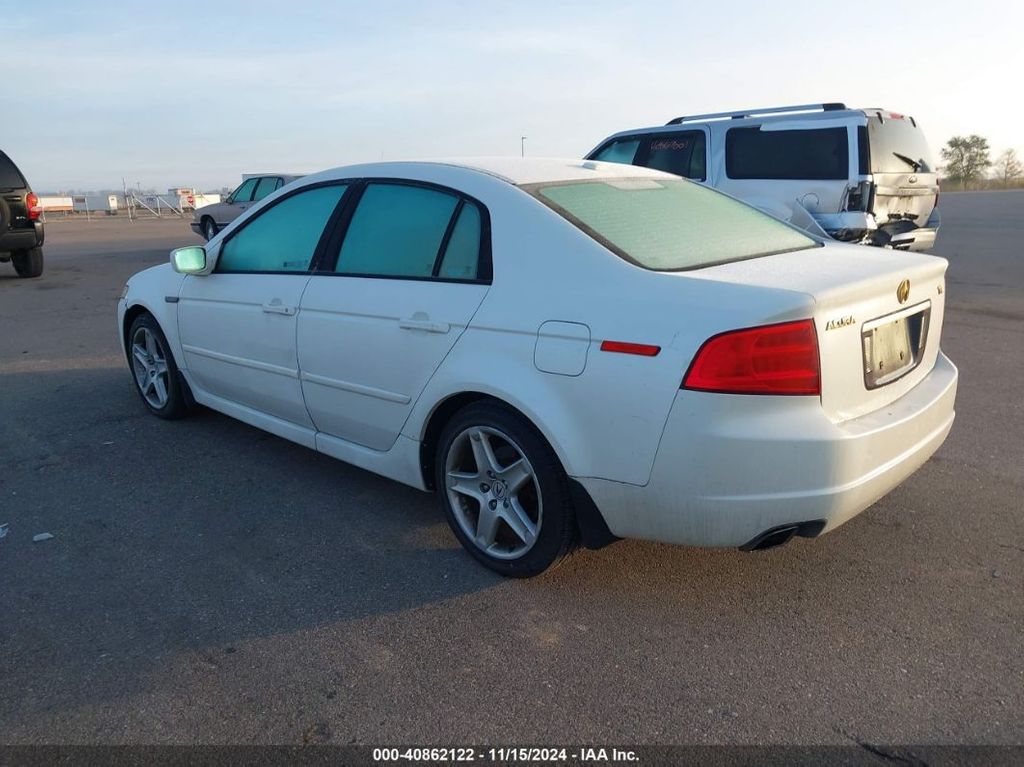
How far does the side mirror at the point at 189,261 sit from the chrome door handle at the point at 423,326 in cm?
174

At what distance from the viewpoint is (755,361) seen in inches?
102

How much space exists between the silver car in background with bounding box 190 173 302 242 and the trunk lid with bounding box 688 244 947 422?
1800 centimetres

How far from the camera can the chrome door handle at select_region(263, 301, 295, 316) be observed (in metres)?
3.99

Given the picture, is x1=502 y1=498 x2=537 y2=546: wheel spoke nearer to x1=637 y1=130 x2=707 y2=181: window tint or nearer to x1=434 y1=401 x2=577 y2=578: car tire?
x1=434 y1=401 x2=577 y2=578: car tire

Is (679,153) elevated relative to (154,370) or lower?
elevated

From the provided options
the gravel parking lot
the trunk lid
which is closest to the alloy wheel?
the gravel parking lot

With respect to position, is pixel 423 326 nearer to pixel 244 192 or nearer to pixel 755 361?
pixel 755 361

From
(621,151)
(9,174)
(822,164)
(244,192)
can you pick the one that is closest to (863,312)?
(822,164)

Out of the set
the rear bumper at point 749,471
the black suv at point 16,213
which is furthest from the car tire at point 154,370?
the black suv at point 16,213

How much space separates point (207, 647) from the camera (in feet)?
9.34

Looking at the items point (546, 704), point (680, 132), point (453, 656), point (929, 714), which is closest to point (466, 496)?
point (453, 656)

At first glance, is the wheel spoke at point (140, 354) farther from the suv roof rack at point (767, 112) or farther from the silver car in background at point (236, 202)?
the silver car in background at point (236, 202)

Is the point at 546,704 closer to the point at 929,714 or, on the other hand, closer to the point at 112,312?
the point at 929,714

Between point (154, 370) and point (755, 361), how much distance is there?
4109 millimetres
